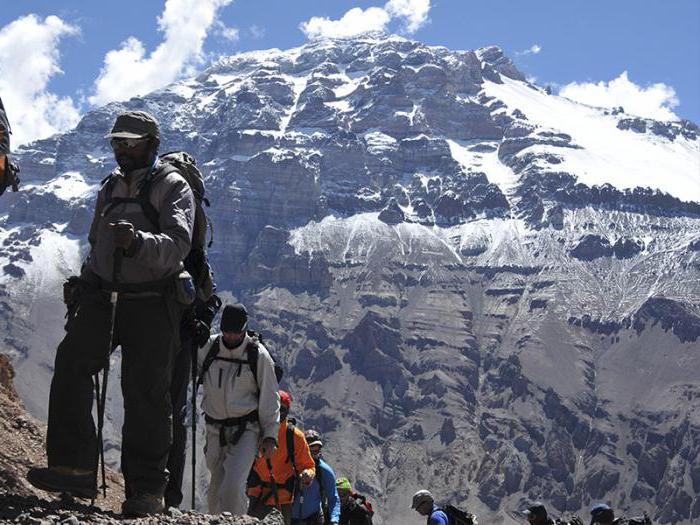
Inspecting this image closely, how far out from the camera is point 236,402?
36.4 ft

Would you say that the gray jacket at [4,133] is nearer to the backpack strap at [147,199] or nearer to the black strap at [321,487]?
the backpack strap at [147,199]

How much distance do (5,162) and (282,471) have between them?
4.26 meters

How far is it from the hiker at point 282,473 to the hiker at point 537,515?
10.4 feet

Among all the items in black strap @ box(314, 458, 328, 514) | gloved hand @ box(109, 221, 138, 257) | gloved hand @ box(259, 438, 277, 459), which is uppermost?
gloved hand @ box(109, 221, 138, 257)

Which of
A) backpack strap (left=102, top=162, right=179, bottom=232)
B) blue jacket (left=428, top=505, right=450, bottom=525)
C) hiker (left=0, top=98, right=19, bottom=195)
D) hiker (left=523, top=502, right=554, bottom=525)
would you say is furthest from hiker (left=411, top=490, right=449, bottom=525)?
hiker (left=0, top=98, right=19, bottom=195)

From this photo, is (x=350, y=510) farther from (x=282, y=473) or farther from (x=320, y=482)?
(x=282, y=473)

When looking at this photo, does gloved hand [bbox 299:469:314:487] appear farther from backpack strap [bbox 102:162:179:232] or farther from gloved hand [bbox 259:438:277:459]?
backpack strap [bbox 102:162:179:232]

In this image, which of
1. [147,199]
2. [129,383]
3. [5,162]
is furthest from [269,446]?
[5,162]

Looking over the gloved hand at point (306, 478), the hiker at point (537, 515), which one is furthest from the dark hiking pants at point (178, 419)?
the hiker at point (537, 515)

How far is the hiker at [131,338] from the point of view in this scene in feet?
30.8

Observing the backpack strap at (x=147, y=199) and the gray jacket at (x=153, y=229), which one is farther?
the backpack strap at (x=147, y=199)

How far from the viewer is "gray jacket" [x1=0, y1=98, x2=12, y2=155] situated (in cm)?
1106

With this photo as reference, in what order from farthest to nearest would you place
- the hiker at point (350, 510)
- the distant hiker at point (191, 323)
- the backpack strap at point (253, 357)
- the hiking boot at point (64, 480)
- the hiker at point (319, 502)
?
the hiker at point (350, 510)
the hiker at point (319, 502)
the backpack strap at point (253, 357)
the distant hiker at point (191, 323)
the hiking boot at point (64, 480)

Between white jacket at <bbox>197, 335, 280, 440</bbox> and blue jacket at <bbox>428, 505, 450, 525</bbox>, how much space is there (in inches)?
118
